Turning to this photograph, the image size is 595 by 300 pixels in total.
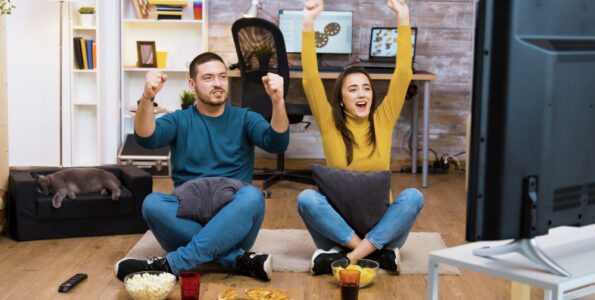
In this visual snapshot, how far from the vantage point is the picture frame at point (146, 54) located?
530cm

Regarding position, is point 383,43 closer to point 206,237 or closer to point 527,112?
point 206,237

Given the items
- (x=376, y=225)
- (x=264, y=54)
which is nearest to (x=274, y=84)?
(x=376, y=225)

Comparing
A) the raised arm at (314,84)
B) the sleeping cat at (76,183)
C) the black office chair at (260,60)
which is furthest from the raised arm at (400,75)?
the black office chair at (260,60)

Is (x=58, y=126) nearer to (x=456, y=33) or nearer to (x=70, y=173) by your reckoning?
(x=70, y=173)

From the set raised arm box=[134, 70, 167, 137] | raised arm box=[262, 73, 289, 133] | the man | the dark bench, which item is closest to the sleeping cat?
the dark bench

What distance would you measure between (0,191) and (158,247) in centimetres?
83

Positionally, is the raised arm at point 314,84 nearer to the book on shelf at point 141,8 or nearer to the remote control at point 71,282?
the remote control at point 71,282

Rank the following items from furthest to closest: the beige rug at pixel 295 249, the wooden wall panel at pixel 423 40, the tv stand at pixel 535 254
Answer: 1. the wooden wall panel at pixel 423 40
2. the beige rug at pixel 295 249
3. the tv stand at pixel 535 254

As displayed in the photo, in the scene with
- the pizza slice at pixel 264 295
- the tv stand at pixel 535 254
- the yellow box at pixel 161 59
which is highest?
the yellow box at pixel 161 59

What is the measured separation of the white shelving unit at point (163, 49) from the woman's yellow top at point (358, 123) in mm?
2801

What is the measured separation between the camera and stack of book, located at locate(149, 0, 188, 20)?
520 cm

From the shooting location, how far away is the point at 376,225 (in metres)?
2.51

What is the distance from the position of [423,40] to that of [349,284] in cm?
365

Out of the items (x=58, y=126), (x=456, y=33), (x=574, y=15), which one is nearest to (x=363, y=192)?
(x=574, y=15)
